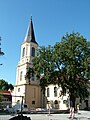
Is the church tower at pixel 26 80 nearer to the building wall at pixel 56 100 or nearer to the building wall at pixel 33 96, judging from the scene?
the building wall at pixel 33 96

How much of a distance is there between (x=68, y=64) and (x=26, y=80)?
23583 millimetres

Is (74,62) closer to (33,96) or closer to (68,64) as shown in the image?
(68,64)

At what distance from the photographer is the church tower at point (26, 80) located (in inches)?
2416

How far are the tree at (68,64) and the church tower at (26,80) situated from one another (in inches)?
744

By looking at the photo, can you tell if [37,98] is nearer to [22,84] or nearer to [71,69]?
[22,84]

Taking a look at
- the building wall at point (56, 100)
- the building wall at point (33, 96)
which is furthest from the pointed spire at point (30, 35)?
the building wall at point (56, 100)

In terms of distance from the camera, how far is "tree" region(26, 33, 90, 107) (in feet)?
134

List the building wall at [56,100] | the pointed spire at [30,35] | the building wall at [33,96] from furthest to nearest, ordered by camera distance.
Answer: the pointed spire at [30,35] → the building wall at [56,100] → the building wall at [33,96]

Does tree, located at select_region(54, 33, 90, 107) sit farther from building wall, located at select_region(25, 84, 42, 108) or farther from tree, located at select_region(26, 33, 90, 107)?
building wall, located at select_region(25, 84, 42, 108)

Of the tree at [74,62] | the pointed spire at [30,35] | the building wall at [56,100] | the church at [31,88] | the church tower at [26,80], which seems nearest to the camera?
the tree at [74,62]

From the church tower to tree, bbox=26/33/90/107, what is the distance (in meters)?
18.9

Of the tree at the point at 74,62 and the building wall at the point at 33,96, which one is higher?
the tree at the point at 74,62

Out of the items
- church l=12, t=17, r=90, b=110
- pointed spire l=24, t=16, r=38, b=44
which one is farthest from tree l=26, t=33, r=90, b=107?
pointed spire l=24, t=16, r=38, b=44

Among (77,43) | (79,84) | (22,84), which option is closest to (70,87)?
(79,84)
